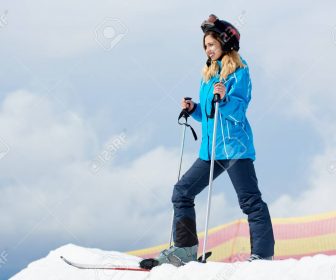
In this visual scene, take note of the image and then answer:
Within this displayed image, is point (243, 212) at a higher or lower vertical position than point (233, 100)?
lower

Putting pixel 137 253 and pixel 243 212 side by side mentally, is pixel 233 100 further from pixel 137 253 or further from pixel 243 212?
pixel 137 253

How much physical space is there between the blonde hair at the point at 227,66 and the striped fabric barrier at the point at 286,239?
296 centimetres

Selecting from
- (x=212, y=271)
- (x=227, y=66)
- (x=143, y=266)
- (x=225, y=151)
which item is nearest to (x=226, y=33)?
(x=227, y=66)

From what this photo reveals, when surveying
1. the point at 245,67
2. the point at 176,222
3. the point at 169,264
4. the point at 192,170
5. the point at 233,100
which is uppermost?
the point at 245,67

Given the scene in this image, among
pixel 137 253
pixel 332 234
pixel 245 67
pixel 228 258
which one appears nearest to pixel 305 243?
pixel 332 234

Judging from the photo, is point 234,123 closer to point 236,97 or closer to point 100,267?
point 236,97

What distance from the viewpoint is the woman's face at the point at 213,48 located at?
5.20 meters

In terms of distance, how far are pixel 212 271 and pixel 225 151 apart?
1.10 metres

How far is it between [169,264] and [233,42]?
2.08m

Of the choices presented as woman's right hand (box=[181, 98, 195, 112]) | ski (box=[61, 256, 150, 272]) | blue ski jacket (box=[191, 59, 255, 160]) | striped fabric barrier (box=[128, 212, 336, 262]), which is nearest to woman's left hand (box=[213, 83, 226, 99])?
blue ski jacket (box=[191, 59, 255, 160])

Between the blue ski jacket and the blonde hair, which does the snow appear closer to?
Answer: the blue ski jacket

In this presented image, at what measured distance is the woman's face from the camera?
5.20 m

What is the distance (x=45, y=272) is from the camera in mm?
6121

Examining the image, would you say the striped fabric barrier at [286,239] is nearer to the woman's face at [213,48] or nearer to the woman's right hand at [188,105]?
the woman's right hand at [188,105]
